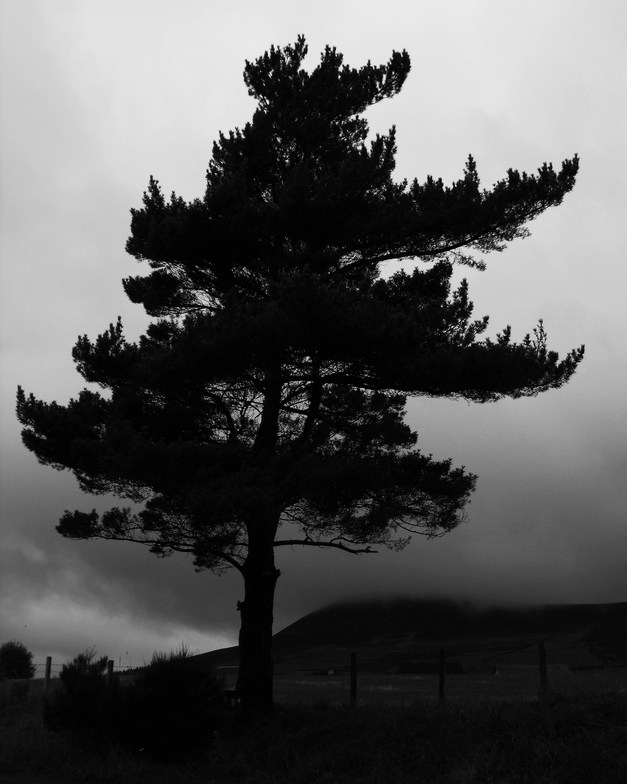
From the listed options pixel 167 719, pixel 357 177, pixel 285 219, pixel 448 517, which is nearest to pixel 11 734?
pixel 167 719

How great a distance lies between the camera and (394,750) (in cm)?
Answer: 1462

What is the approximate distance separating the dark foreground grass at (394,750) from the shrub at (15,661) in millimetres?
22005

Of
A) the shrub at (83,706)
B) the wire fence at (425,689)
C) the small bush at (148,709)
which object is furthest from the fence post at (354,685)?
the shrub at (83,706)

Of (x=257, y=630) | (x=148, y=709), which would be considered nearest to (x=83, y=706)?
(x=148, y=709)

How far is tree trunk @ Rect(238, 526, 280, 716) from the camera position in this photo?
17625 millimetres

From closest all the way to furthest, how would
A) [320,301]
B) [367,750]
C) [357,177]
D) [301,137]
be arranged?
[367,750] < [320,301] < [357,177] < [301,137]

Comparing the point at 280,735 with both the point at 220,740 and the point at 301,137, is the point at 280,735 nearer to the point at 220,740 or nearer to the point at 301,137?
the point at 220,740

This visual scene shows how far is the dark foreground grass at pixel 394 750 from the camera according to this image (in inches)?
524

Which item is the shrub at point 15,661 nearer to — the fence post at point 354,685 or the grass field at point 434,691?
the grass field at point 434,691

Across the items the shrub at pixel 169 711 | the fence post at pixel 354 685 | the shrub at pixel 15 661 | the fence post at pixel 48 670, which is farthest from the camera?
the shrub at pixel 15 661

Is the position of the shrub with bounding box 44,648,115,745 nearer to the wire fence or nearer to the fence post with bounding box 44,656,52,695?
the wire fence

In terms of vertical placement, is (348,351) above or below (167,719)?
above

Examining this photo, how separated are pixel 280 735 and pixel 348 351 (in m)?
7.44

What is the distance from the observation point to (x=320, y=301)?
16.0m
